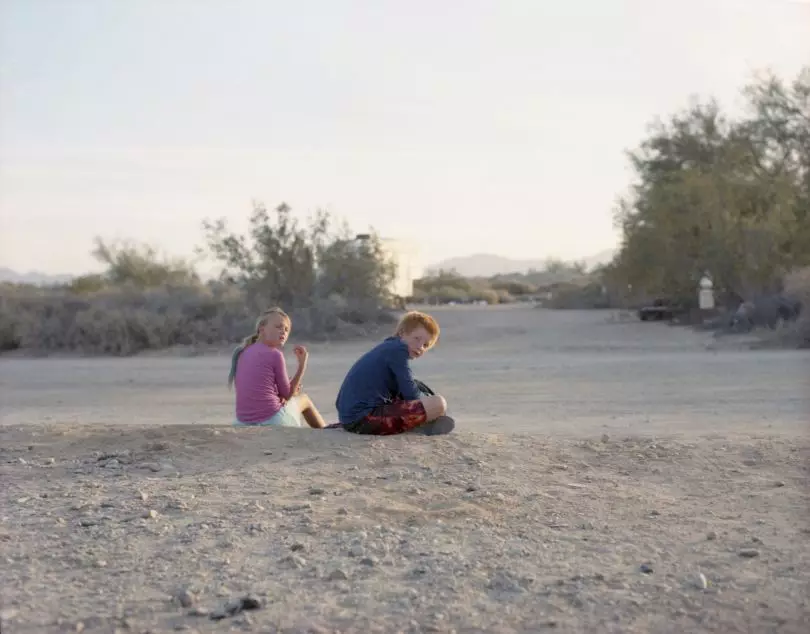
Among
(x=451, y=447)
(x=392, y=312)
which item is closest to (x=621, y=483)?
(x=451, y=447)

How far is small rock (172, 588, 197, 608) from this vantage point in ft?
12.3

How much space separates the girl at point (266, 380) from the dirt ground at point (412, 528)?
0.44m

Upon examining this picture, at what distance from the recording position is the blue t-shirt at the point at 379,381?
692 centimetres

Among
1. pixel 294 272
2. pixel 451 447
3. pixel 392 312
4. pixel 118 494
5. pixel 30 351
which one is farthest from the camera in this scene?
pixel 392 312

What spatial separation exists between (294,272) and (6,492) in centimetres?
1839

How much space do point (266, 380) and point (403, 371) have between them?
3.74ft

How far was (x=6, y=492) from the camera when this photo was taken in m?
5.43

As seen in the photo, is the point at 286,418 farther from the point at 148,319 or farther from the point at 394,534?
the point at 148,319

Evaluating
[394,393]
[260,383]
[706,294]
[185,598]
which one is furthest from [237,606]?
[706,294]

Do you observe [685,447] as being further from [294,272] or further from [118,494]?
[294,272]

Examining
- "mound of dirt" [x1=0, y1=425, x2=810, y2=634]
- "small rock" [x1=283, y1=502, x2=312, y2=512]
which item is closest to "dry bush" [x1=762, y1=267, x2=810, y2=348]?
"mound of dirt" [x1=0, y1=425, x2=810, y2=634]

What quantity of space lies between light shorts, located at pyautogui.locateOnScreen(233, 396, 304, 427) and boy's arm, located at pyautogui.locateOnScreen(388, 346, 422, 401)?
990mm

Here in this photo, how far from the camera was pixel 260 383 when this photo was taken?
744 cm

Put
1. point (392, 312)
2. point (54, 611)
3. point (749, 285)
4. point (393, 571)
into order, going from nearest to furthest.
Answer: point (54, 611) → point (393, 571) → point (749, 285) → point (392, 312)
